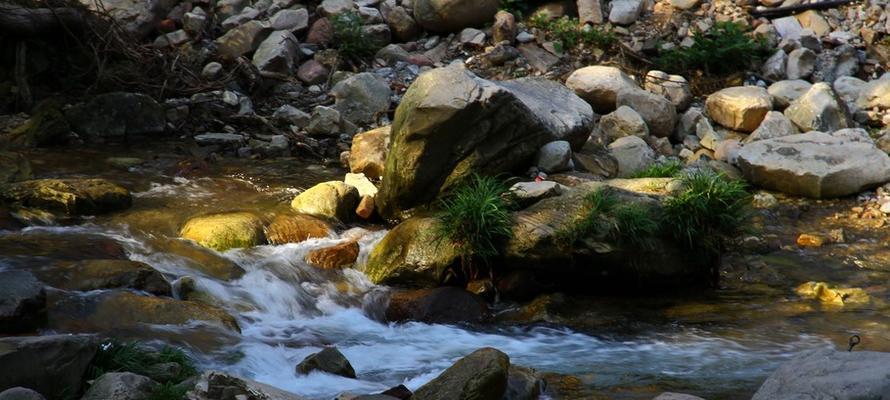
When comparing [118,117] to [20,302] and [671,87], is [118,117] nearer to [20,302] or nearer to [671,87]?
[20,302]

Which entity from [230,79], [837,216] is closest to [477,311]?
[837,216]

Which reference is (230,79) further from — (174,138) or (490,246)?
(490,246)

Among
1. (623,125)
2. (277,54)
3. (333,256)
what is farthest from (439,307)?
(277,54)

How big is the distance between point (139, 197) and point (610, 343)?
4235 millimetres

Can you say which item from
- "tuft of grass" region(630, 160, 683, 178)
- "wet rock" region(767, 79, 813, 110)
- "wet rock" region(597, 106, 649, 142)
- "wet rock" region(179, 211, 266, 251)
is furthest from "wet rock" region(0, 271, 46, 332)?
"wet rock" region(767, 79, 813, 110)

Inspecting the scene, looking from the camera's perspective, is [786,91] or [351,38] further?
[351,38]

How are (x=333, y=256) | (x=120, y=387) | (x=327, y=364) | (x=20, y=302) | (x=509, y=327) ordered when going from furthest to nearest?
(x=333, y=256) < (x=509, y=327) < (x=327, y=364) < (x=20, y=302) < (x=120, y=387)

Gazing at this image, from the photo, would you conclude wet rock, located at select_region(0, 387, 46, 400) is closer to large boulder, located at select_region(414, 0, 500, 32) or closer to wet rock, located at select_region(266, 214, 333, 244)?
wet rock, located at select_region(266, 214, 333, 244)

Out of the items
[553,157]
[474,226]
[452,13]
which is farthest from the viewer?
[452,13]

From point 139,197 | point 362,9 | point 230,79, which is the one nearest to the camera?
point 139,197

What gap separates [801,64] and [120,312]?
865 centimetres

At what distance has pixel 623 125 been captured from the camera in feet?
35.5

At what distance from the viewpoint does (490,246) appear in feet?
24.3

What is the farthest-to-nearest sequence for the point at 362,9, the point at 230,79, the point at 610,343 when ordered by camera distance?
the point at 362,9 < the point at 230,79 < the point at 610,343
